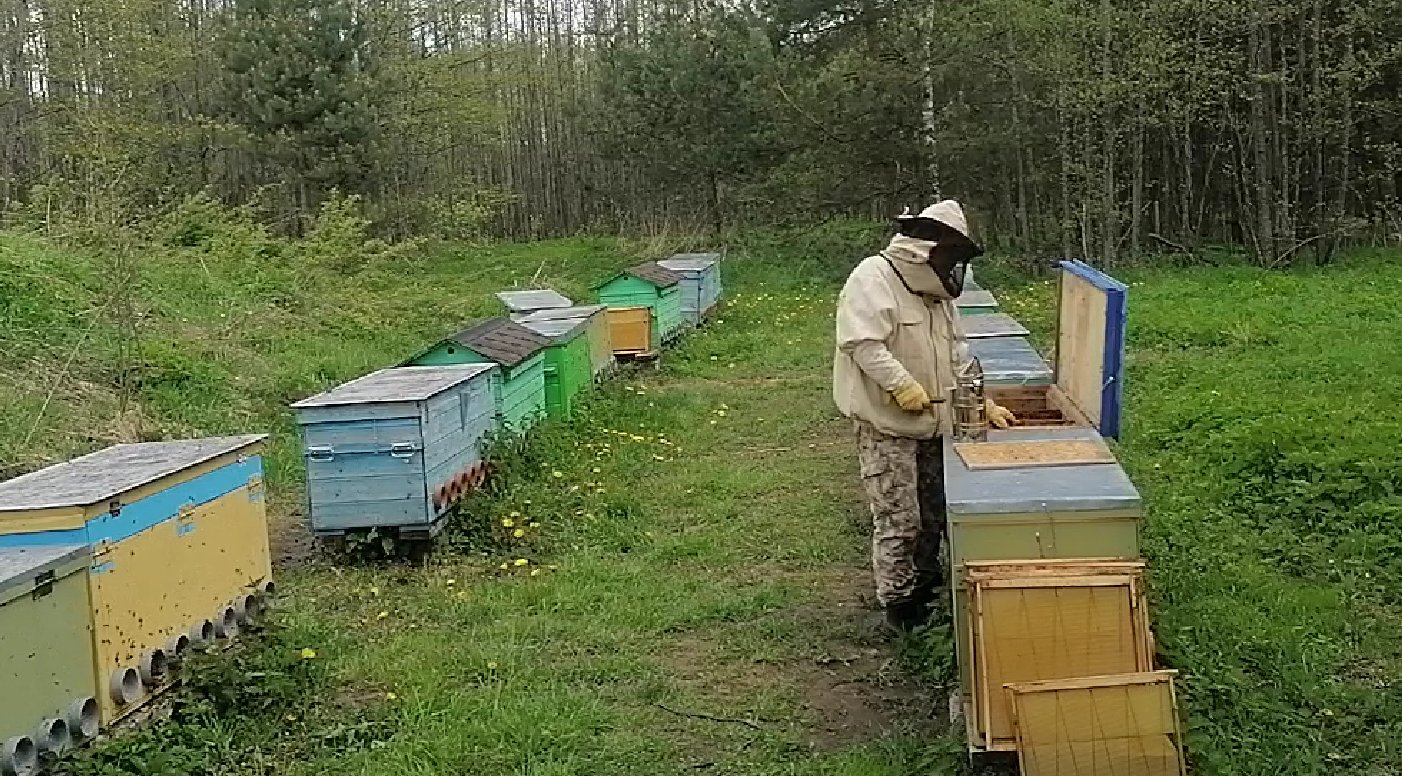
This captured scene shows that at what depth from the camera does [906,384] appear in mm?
4902

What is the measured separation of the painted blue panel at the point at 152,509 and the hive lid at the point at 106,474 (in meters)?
0.06

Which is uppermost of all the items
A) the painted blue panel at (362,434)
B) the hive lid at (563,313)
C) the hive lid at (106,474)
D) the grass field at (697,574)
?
the hive lid at (563,313)

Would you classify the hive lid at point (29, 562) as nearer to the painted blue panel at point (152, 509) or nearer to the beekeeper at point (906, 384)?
the painted blue panel at point (152, 509)

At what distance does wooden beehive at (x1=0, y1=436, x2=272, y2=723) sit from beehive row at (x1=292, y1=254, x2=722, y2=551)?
115 cm

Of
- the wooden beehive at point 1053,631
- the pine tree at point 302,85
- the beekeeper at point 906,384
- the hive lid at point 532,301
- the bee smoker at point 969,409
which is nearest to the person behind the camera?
the wooden beehive at point 1053,631

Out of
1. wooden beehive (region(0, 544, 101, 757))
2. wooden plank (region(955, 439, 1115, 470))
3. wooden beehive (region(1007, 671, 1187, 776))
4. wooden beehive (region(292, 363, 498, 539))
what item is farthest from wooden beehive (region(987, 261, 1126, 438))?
wooden beehive (region(0, 544, 101, 757))

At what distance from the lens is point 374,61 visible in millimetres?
22094

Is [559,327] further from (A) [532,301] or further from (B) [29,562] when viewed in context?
(B) [29,562]

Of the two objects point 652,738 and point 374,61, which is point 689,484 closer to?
point 652,738

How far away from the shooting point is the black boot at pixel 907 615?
204 inches

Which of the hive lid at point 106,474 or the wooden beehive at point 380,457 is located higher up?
the hive lid at point 106,474

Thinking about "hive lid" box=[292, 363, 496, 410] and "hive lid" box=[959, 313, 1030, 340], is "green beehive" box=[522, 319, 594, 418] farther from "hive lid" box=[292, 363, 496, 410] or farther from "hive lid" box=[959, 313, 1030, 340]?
"hive lid" box=[959, 313, 1030, 340]

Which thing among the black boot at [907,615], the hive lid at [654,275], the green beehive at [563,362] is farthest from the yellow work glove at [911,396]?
the hive lid at [654,275]

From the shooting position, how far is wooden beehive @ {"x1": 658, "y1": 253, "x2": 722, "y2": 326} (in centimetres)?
1508
